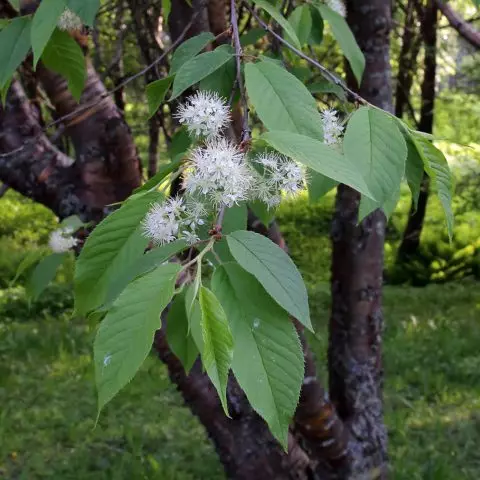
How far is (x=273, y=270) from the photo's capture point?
62cm

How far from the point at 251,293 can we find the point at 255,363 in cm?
6

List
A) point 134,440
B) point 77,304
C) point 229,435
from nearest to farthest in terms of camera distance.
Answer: point 77,304, point 229,435, point 134,440

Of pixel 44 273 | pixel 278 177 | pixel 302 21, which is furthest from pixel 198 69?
pixel 44 273

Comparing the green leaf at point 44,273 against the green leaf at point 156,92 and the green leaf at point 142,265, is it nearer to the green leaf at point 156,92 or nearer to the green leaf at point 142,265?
the green leaf at point 156,92

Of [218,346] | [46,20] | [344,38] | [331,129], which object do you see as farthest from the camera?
[344,38]

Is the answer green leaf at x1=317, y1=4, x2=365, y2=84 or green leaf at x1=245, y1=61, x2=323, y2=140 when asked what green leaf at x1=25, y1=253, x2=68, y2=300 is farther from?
green leaf at x1=245, y1=61, x2=323, y2=140

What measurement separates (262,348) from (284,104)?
0.79 feet

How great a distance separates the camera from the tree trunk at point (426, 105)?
641cm

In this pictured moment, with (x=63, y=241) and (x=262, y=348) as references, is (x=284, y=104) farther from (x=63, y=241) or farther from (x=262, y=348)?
(x=63, y=241)

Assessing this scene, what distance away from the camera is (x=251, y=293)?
0.63 m

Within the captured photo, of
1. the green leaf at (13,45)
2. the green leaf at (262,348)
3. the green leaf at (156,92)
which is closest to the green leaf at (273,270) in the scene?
the green leaf at (262,348)

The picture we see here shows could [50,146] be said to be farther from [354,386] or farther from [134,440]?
[134,440]

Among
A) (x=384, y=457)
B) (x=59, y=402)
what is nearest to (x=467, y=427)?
(x=384, y=457)

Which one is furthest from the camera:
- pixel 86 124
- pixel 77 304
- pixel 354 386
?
pixel 354 386
